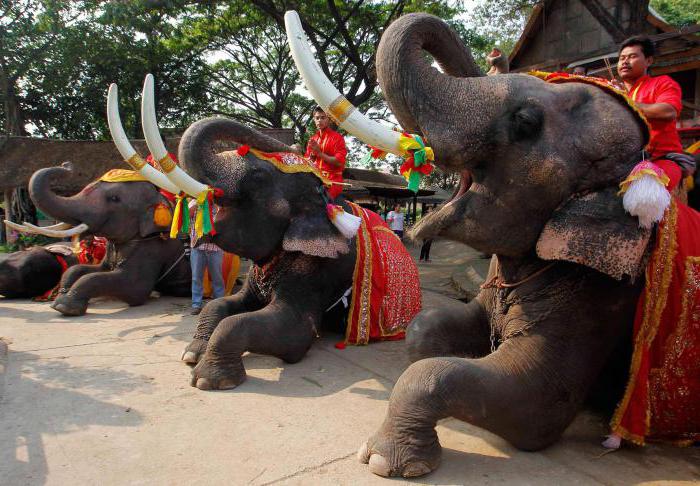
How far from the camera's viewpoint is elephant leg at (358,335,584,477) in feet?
6.82

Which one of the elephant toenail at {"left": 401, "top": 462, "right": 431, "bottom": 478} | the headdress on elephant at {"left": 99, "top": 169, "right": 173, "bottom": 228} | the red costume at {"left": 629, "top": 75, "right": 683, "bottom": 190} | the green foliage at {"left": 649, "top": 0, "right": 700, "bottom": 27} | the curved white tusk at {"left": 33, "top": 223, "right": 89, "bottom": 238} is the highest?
the green foliage at {"left": 649, "top": 0, "right": 700, "bottom": 27}

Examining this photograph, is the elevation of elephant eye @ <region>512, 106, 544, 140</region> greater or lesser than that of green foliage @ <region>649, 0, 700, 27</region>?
lesser

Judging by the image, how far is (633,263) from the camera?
6.57 ft

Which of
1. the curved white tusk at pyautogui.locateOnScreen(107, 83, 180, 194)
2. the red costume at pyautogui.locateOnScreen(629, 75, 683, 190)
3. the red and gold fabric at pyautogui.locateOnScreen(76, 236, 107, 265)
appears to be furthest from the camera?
the red and gold fabric at pyautogui.locateOnScreen(76, 236, 107, 265)

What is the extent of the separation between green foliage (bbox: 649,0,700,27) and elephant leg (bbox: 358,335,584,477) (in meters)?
22.9

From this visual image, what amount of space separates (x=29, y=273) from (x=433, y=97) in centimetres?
578

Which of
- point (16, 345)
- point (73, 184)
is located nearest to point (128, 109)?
point (73, 184)

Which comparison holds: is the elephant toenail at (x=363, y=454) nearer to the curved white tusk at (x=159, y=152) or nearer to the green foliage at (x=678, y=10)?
the curved white tusk at (x=159, y=152)

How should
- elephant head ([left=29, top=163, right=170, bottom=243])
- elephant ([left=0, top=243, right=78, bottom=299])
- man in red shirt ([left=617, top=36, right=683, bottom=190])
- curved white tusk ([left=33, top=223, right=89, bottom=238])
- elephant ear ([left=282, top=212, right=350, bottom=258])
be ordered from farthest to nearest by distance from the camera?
elephant ([left=0, top=243, right=78, bottom=299]) → curved white tusk ([left=33, top=223, right=89, bottom=238]) → elephant head ([left=29, top=163, right=170, bottom=243]) → elephant ear ([left=282, top=212, right=350, bottom=258]) → man in red shirt ([left=617, top=36, right=683, bottom=190])

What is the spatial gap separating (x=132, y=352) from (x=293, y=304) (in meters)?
1.28

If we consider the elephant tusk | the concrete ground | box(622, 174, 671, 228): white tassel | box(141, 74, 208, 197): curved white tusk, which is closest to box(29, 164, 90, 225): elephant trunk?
the elephant tusk

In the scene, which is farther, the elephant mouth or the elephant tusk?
the elephant tusk

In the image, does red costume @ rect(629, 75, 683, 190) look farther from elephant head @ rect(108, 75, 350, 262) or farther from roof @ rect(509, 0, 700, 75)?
roof @ rect(509, 0, 700, 75)

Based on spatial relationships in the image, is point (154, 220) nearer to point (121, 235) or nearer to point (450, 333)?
point (121, 235)
